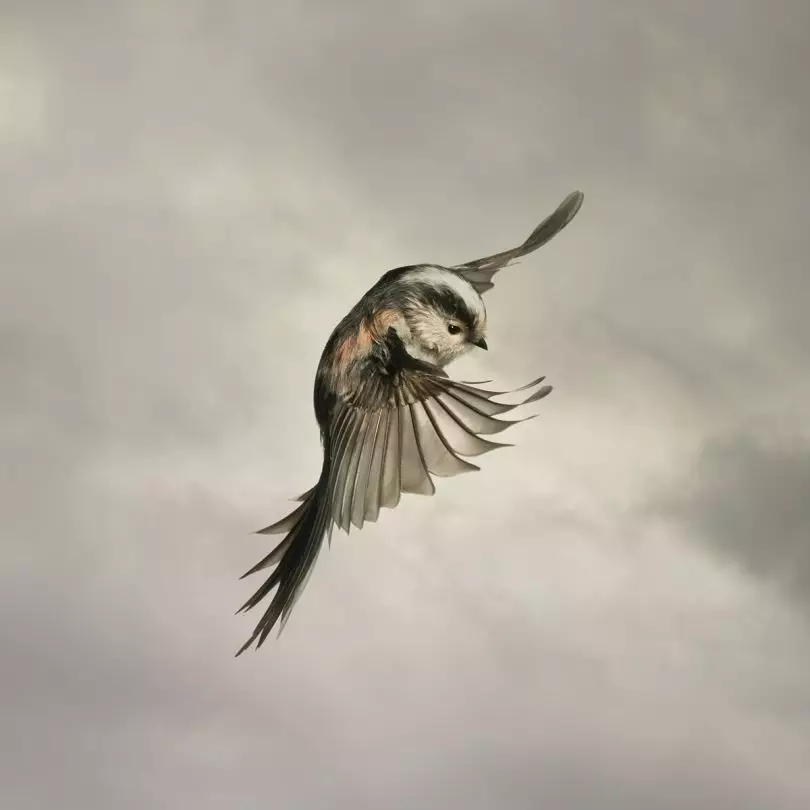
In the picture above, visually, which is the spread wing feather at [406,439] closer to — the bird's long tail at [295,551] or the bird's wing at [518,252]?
the bird's long tail at [295,551]

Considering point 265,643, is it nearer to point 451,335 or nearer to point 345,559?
point 345,559

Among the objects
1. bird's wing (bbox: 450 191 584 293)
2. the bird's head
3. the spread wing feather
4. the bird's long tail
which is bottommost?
the bird's long tail

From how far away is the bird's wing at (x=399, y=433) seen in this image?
3.23 ft

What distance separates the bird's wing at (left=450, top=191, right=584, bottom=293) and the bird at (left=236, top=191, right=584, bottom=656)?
0.07 m

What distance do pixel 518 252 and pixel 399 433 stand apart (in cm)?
31

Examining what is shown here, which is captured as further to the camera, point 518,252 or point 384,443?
point 518,252

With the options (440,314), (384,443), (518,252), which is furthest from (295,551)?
(518,252)

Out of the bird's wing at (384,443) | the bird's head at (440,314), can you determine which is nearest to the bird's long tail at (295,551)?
the bird's wing at (384,443)

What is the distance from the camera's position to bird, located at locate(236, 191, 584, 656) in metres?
1.00

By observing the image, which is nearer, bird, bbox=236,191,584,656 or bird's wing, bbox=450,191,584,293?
bird, bbox=236,191,584,656

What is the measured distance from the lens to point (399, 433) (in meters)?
1.02

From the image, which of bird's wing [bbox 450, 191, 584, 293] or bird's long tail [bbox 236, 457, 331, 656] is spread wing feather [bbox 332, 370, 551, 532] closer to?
bird's long tail [bbox 236, 457, 331, 656]

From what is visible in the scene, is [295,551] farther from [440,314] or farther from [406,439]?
[440,314]

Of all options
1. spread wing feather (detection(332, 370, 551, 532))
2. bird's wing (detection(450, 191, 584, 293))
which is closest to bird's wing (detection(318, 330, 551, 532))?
spread wing feather (detection(332, 370, 551, 532))
